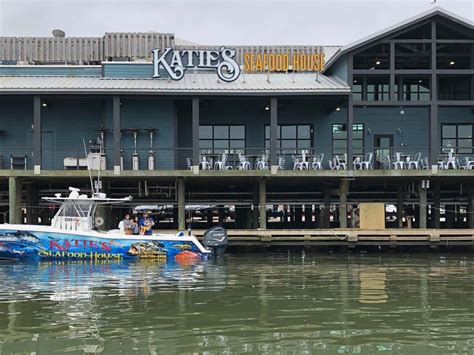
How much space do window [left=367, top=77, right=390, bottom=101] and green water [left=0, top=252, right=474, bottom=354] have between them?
10.7 m

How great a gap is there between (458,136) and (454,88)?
222cm

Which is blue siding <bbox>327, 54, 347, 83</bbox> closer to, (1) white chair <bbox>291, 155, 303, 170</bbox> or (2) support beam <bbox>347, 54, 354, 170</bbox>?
(2) support beam <bbox>347, 54, 354, 170</bbox>

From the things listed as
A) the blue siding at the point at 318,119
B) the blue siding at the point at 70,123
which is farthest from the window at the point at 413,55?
the blue siding at the point at 70,123

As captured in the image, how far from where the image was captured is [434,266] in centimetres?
1925

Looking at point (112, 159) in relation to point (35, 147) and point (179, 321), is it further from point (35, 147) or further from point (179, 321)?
point (179, 321)

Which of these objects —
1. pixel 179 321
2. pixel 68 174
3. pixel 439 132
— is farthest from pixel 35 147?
pixel 439 132

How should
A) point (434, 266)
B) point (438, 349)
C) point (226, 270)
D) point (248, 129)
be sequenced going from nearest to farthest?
point (438, 349)
point (226, 270)
point (434, 266)
point (248, 129)

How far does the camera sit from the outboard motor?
21.0m

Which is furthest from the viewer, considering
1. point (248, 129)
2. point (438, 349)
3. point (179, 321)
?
point (248, 129)

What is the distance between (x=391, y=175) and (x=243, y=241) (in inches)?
253

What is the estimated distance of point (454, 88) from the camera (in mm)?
27859

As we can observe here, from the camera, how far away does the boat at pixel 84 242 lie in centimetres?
1945

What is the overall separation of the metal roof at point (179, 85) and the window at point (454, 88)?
212 inches

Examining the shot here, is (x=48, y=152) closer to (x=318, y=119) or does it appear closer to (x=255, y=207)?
(x=255, y=207)
